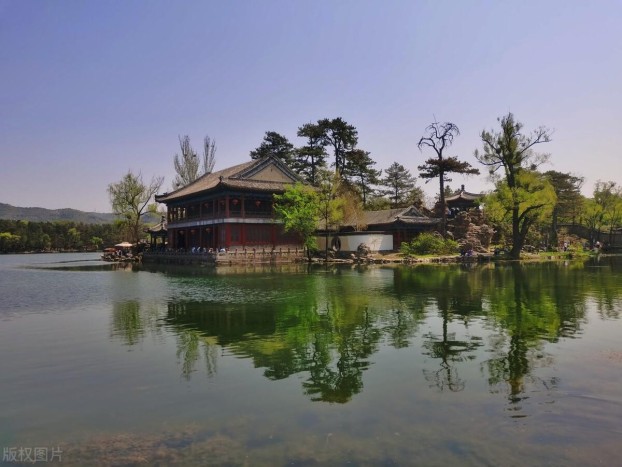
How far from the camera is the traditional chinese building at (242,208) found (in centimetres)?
5344

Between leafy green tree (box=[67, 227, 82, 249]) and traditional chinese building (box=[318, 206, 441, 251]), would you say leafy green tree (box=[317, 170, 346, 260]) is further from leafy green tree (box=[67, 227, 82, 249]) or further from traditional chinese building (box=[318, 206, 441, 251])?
leafy green tree (box=[67, 227, 82, 249])

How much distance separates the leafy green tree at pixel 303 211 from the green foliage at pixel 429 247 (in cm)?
1055

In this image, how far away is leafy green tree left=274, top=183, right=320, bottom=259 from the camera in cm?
4931

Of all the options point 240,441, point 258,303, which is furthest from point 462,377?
point 258,303

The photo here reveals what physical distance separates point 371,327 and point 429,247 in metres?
38.9

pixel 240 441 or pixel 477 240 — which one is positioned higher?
pixel 477 240

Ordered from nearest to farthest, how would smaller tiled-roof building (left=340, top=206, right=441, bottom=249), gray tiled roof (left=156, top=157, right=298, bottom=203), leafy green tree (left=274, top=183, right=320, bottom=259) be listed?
leafy green tree (left=274, top=183, right=320, bottom=259) → gray tiled roof (left=156, top=157, right=298, bottom=203) → smaller tiled-roof building (left=340, top=206, right=441, bottom=249)

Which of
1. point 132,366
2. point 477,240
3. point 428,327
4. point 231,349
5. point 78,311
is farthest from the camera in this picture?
point 477,240

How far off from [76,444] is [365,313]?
11.8 metres

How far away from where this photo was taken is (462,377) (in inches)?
373

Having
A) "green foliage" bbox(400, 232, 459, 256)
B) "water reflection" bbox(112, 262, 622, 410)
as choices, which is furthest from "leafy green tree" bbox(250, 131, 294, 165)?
"water reflection" bbox(112, 262, 622, 410)

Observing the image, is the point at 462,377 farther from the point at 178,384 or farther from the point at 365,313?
the point at 365,313

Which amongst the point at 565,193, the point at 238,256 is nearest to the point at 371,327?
the point at 238,256

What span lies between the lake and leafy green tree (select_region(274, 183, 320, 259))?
30.3 m
